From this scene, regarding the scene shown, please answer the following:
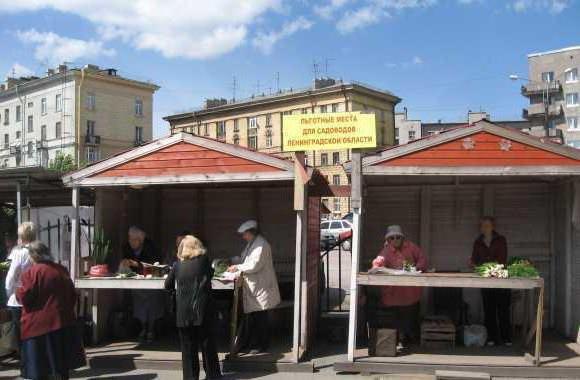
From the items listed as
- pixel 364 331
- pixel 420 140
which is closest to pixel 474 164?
pixel 420 140

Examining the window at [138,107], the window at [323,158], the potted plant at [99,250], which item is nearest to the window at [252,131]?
the window at [323,158]

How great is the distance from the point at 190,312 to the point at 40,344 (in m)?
1.46

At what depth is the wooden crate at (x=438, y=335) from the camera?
800 cm

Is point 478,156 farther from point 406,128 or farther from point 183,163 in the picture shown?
point 406,128

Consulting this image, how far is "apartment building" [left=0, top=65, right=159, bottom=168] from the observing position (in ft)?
202

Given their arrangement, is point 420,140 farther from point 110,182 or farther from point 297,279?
point 110,182

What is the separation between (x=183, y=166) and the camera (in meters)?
7.96

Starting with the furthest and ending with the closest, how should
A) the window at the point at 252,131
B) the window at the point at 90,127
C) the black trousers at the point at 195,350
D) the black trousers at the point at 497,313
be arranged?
the window at the point at 252,131 → the window at the point at 90,127 → the black trousers at the point at 497,313 → the black trousers at the point at 195,350

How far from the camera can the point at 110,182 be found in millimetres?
8047

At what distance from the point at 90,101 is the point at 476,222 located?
58.1 meters

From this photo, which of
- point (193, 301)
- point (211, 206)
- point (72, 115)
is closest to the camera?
point (193, 301)

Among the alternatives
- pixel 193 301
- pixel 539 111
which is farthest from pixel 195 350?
pixel 539 111

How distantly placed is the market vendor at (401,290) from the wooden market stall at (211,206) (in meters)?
1.01

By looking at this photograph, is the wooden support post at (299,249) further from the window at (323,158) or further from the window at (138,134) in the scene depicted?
the window at (138,134)
